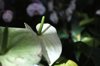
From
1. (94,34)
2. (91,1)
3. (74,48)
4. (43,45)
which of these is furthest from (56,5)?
(43,45)

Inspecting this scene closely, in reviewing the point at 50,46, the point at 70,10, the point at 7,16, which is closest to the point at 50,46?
the point at 50,46

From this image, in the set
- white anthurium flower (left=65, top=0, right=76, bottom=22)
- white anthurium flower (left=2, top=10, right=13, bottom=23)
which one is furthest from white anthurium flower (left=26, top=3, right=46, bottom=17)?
white anthurium flower (left=65, top=0, right=76, bottom=22)

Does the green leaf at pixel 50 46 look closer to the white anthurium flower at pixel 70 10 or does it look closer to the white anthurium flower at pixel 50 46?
the white anthurium flower at pixel 50 46

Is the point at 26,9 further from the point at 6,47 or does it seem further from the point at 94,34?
the point at 6,47

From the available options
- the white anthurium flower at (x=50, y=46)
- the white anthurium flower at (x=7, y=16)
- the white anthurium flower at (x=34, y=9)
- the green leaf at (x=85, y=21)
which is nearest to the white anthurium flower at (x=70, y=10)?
the green leaf at (x=85, y=21)

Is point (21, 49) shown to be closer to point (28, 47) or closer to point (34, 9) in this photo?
point (28, 47)

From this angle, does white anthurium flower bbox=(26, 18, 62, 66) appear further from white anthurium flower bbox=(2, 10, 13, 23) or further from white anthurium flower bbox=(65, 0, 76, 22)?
white anthurium flower bbox=(65, 0, 76, 22)
